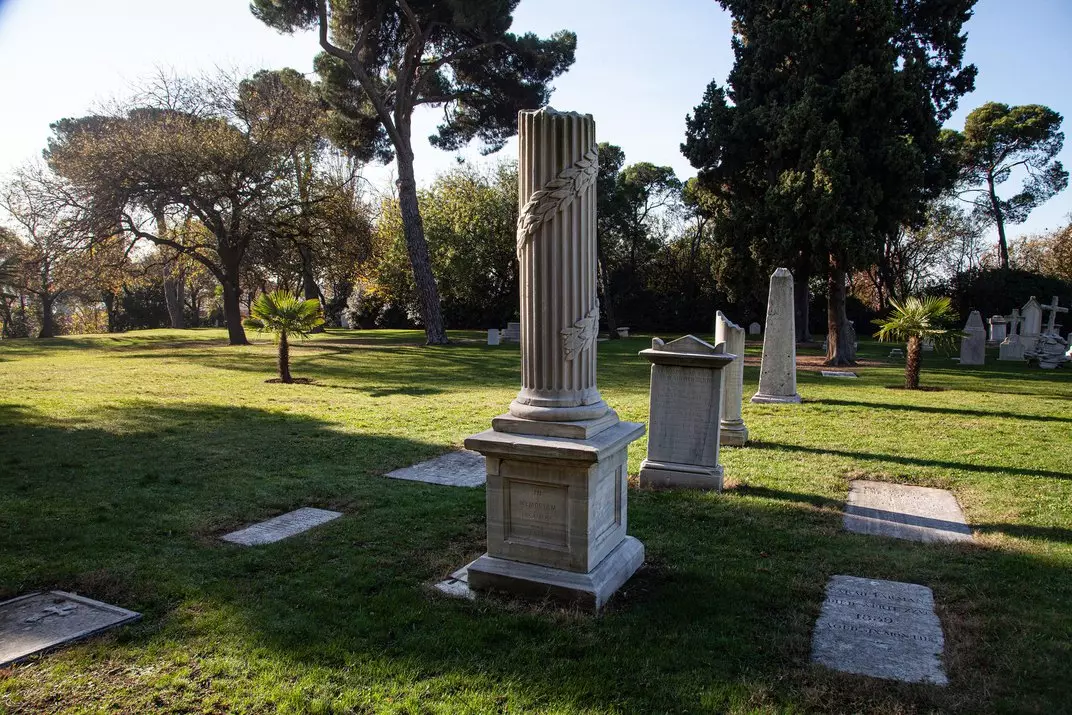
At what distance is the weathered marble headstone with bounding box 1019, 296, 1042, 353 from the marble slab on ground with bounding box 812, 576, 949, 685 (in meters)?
19.3

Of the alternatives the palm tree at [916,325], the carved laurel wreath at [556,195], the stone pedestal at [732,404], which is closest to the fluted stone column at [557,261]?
the carved laurel wreath at [556,195]

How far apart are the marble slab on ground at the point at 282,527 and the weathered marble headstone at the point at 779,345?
23.7 ft

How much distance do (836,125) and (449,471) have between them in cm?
1390

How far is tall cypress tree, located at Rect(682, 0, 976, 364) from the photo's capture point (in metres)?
15.6

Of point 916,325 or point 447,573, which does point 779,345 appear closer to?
point 916,325

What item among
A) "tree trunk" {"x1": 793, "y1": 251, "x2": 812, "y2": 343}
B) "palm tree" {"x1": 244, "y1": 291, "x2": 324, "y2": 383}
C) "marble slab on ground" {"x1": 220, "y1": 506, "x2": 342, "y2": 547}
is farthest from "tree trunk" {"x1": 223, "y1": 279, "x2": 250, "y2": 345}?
"marble slab on ground" {"x1": 220, "y1": 506, "x2": 342, "y2": 547}

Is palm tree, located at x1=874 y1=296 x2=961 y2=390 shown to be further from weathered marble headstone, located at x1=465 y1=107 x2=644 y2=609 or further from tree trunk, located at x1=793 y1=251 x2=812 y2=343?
weathered marble headstone, located at x1=465 y1=107 x2=644 y2=609

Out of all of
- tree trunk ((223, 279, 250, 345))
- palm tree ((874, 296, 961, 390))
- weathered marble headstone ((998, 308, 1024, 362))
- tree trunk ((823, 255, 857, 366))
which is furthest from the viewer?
tree trunk ((223, 279, 250, 345))

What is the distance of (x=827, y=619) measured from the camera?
11.5ft

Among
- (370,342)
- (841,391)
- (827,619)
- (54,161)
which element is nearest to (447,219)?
(370,342)

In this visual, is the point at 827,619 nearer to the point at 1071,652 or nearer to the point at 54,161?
the point at 1071,652

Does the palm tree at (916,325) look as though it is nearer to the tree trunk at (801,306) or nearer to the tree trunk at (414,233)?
the tree trunk at (801,306)

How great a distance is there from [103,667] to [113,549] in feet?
5.08

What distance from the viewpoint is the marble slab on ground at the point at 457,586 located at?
373 centimetres
